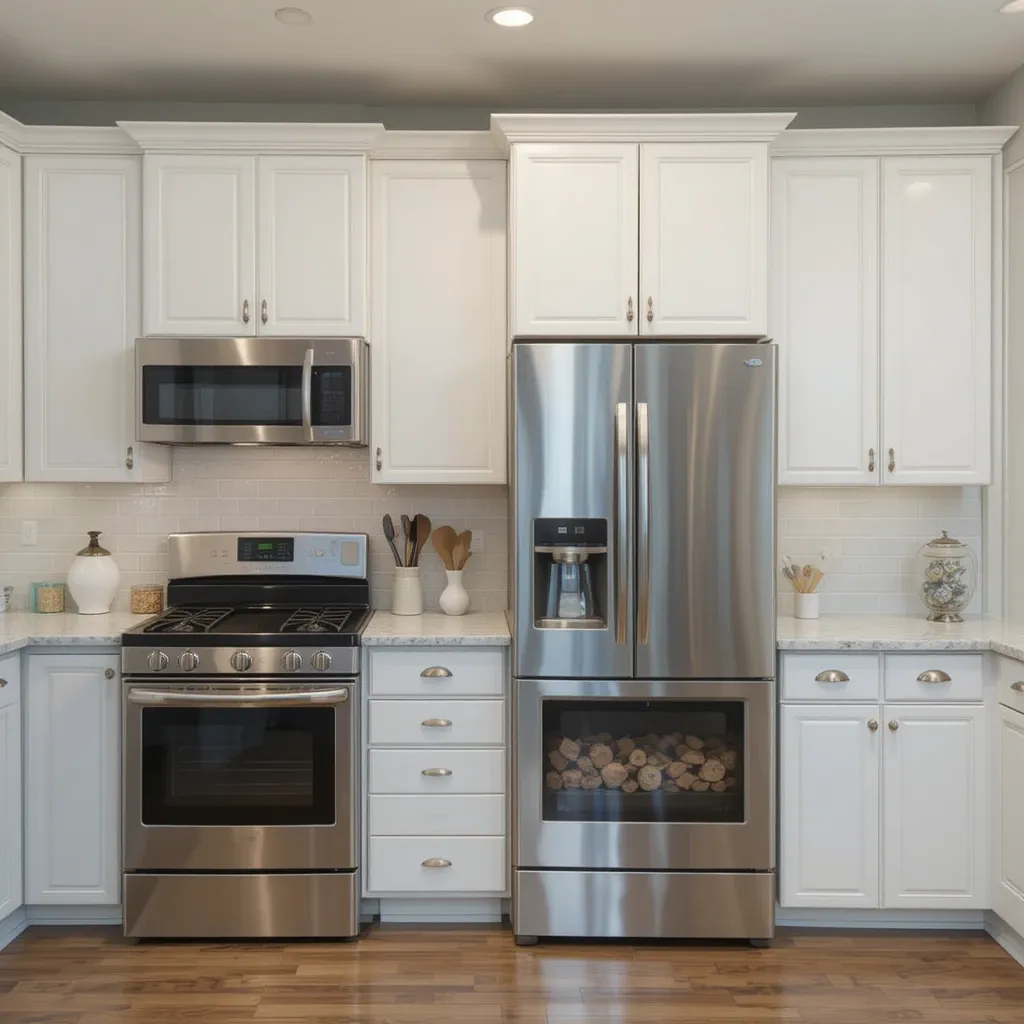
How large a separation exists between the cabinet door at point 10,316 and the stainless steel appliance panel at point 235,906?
4.74 feet

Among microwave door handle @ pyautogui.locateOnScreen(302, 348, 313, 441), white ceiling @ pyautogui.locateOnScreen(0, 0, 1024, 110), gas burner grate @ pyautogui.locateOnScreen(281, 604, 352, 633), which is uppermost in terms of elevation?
white ceiling @ pyautogui.locateOnScreen(0, 0, 1024, 110)

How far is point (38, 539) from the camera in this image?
379 centimetres

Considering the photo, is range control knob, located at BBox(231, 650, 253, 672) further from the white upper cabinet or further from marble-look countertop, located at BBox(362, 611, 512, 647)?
the white upper cabinet

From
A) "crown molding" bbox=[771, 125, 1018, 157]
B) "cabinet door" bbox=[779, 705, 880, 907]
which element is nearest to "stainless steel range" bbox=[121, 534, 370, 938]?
"cabinet door" bbox=[779, 705, 880, 907]

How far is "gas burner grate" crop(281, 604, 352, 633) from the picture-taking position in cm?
320

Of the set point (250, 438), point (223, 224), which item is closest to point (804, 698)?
point (250, 438)

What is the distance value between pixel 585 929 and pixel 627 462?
4.76 feet

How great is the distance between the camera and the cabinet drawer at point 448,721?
3.22 m

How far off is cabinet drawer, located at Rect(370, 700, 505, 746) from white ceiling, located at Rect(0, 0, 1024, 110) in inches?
82.2

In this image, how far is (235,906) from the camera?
3123 millimetres

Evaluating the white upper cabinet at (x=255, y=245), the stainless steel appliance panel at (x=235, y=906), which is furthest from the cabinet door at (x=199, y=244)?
the stainless steel appliance panel at (x=235, y=906)

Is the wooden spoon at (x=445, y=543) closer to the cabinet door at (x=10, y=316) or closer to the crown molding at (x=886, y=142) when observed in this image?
the cabinet door at (x=10, y=316)

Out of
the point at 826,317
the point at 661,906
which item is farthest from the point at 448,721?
the point at 826,317

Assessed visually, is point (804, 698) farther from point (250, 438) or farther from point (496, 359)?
point (250, 438)
